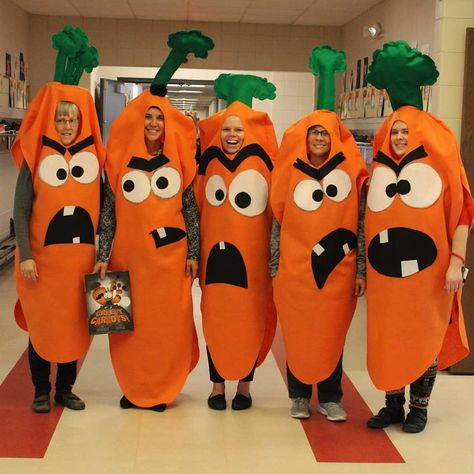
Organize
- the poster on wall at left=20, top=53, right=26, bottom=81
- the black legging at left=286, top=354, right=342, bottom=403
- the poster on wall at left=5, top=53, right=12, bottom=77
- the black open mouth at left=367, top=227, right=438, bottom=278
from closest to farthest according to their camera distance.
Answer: the black open mouth at left=367, top=227, right=438, bottom=278, the black legging at left=286, top=354, right=342, bottom=403, the poster on wall at left=5, top=53, right=12, bottom=77, the poster on wall at left=20, top=53, right=26, bottom=81

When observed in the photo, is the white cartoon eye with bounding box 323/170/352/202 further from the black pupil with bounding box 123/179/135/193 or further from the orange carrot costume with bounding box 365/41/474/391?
the black pupil with bounding box 123/179/135/193

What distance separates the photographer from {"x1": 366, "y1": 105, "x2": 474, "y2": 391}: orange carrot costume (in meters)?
3.47

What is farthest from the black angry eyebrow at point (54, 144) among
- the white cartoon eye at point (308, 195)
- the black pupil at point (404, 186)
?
the black pupil at point (404, 186)

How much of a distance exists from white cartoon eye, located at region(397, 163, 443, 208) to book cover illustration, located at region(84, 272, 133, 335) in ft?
4.25

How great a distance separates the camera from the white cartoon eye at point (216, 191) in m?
3.78

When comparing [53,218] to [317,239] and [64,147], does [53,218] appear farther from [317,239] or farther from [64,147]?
[317,239]

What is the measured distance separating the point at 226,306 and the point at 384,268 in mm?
748

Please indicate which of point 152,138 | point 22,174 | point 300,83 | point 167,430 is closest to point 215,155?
point 152,138

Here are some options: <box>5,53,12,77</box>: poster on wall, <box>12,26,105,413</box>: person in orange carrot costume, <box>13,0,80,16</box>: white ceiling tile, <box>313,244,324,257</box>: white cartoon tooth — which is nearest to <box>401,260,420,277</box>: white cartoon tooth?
<box>313,244,324,257</box>: white cartoon tooth

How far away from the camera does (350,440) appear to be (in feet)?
11.7

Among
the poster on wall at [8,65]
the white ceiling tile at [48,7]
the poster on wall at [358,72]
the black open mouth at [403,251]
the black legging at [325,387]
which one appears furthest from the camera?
the white ceiling tile at [48,7]

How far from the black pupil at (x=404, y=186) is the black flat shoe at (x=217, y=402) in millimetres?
1293

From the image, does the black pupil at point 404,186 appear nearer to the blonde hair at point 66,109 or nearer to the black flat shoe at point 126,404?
the blonde hair at point 66,109

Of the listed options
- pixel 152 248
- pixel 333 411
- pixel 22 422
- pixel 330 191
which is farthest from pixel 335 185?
pixel 22 422
